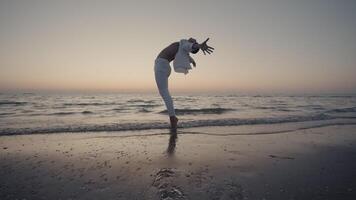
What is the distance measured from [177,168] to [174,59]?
3.64m

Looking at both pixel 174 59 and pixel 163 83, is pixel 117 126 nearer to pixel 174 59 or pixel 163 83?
pixel 163 83

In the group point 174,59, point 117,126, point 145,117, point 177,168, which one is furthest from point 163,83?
point 145,117

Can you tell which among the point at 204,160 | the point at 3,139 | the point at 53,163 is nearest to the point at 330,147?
the point at 204,160

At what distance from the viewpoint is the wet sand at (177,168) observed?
9.49 ft

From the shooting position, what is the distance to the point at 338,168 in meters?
3.98

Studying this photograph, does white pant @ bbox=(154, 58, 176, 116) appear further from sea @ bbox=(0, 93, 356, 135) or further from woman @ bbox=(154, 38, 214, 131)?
sea @ bbox=(0, 93, 356, 135)

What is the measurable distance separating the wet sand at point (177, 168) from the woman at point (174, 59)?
147 centimetres

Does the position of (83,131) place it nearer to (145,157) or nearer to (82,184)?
(145,157)

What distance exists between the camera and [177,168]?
12.6 ft

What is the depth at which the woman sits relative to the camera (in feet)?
22.2

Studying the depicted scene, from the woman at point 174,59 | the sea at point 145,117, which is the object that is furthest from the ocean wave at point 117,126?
the woman at point 174,59

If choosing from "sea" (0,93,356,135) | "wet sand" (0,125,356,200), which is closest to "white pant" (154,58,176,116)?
"wet sand" (0,125,356,200)

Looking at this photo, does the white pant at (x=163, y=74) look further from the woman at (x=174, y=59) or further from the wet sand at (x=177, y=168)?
the wet sand at (x=177, y=168)

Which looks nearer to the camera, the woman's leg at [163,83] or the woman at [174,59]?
the woman at [174,59]
